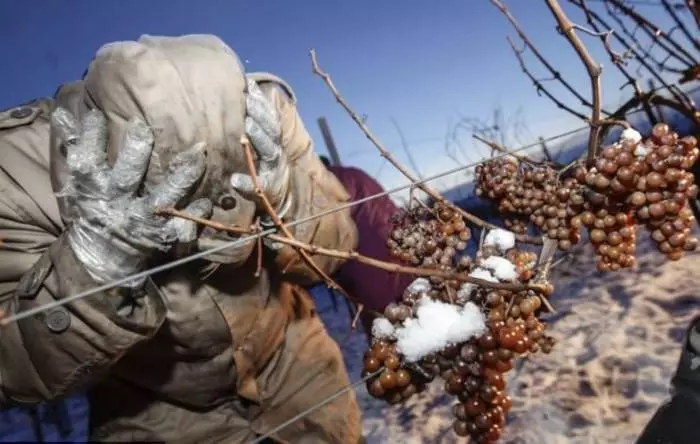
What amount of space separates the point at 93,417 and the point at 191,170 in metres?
1.03

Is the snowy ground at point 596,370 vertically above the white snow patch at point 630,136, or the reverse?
the white snow patch at point 630,136

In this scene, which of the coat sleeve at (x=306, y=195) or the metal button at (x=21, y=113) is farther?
the coat sleeve at (x=306, y=195)

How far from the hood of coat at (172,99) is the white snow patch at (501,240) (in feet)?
1.86

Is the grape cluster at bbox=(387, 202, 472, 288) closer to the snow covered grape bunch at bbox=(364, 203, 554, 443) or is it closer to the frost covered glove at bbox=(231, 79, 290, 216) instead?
the snow covered grape bunch at bbox=(364, 203, 554, 443)

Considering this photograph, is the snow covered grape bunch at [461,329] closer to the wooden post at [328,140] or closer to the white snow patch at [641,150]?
the white snow patch at [641,150]

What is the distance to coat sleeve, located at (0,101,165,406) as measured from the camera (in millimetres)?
1031

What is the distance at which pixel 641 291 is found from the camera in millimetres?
3123

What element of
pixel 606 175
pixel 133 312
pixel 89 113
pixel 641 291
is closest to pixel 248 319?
pixel 133 312

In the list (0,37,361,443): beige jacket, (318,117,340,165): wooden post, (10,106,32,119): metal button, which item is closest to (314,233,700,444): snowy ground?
(0,37,361,443): beige jacket

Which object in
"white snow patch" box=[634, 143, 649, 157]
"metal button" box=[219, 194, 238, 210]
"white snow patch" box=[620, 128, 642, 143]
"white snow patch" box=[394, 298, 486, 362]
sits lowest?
"white snow patch" box=[394, 298, 486, 362]

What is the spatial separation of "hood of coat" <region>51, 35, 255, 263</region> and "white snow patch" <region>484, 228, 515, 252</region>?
567 mm

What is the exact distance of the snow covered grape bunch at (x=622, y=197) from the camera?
763 millimetres

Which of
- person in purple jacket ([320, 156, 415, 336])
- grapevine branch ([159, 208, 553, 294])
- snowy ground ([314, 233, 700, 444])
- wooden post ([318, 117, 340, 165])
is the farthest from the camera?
wooden post ([318, 117, 340, 165])

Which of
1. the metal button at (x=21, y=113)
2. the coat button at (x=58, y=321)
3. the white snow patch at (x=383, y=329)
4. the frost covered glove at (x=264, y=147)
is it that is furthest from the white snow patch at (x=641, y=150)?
the metal button at (x=21, y=113)
